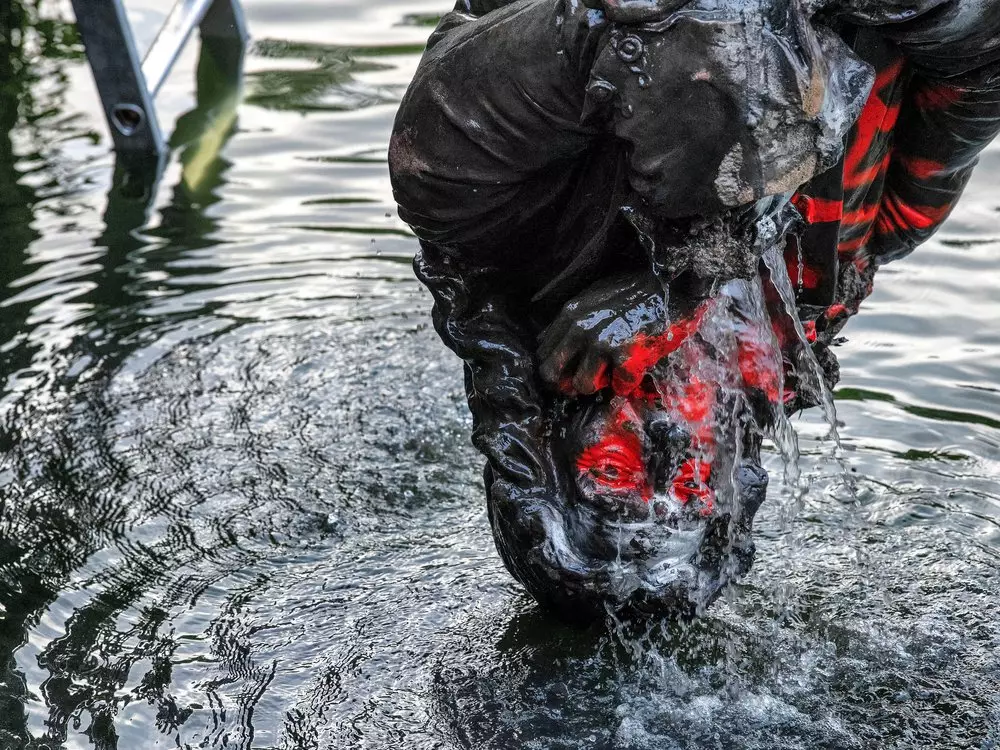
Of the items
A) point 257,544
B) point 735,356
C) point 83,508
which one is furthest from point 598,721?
Result: point 83,508

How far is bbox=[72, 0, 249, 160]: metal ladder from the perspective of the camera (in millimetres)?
6250

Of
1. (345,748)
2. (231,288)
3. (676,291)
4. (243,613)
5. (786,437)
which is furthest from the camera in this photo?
(231,288)

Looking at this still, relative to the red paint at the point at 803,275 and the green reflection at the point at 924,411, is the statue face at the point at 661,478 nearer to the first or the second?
the red paint at the point at 803,275

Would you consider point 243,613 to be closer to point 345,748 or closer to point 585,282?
point 345,748

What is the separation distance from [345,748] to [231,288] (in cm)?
272

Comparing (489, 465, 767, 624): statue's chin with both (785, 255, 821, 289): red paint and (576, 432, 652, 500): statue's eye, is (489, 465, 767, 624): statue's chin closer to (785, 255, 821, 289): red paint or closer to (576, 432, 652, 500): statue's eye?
(576, 432, 652, 500): statue's eye

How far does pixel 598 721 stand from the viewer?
2.93 m

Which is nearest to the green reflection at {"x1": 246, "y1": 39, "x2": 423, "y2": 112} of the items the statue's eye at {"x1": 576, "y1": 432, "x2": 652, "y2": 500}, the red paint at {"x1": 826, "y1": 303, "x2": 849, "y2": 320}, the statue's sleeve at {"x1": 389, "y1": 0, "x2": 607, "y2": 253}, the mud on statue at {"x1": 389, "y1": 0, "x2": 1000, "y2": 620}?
the red paint at {"x1": 826, "y1": 303, "x2": 849, "y2": 320}

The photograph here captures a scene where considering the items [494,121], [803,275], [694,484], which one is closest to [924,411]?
[803,275]

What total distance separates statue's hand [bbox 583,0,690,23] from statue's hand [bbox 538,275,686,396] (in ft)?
1.84

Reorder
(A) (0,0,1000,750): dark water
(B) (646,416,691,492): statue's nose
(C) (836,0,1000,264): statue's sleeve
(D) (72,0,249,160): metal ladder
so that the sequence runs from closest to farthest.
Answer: (C) (836,0,1000,264): statue's sleeve < (B) (646,416,691,492): statue's nose < (A) (0,0,1000,750): dark water < (D) (72,0,249,160): metal ladder

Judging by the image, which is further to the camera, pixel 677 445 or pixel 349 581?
pixel 349 581

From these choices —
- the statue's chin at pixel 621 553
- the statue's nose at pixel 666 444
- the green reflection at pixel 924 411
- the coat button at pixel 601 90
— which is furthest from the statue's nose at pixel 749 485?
the green reflection at pixel 924 411

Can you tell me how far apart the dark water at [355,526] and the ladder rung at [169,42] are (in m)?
0.77
